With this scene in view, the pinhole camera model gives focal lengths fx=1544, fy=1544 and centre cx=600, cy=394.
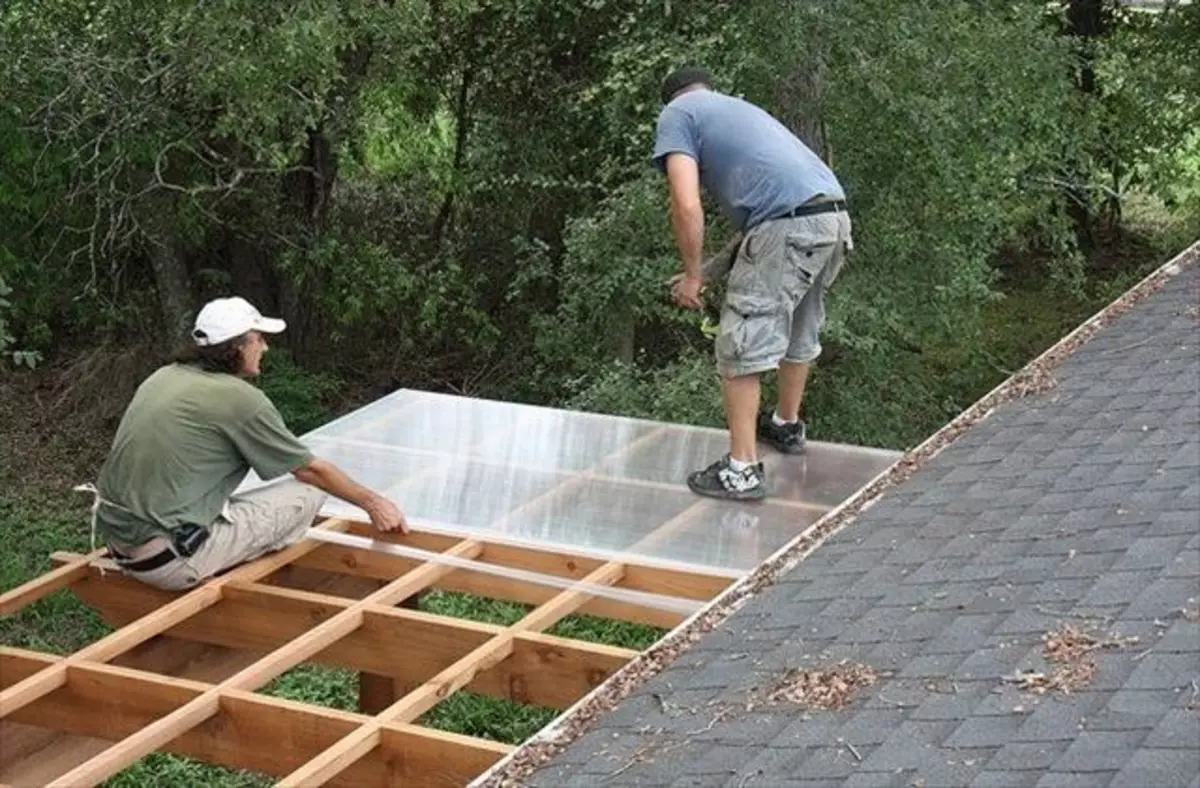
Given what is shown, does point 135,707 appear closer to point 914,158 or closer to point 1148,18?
point 914,158

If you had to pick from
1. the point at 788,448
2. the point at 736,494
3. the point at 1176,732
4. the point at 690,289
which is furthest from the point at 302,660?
the point at 1176,732

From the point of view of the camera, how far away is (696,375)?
8.50 meters

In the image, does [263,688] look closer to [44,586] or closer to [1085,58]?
[44,586]

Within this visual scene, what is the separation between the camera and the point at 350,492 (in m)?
4.83

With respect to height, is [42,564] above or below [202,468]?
below

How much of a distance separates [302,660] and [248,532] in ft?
2.41

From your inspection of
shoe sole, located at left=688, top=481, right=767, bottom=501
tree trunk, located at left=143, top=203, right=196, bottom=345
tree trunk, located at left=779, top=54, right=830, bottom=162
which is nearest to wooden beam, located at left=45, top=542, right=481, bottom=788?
shoe sole, located at left=688, top=481, right=767, bottom=501

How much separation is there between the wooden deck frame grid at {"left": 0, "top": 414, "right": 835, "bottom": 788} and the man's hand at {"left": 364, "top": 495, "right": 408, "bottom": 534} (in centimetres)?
7

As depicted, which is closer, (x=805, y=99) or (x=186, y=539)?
(x=186, y=539)

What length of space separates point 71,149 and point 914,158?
5629 millimetres

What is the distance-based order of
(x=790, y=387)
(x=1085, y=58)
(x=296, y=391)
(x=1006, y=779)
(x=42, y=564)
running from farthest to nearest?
(x=296, y=391)
(x=1085, y=58)
(x=42, y=564)
(x=790, y=387)
(x=1006, y=779)

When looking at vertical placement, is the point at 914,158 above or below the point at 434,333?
above

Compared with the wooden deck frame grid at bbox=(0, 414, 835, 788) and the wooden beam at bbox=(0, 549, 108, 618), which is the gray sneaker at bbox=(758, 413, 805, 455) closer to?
the wooden deck frame grid at bbox=(0, 414, 835, 788)

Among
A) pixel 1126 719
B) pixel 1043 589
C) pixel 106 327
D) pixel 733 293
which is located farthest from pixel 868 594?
pixel 106 327
